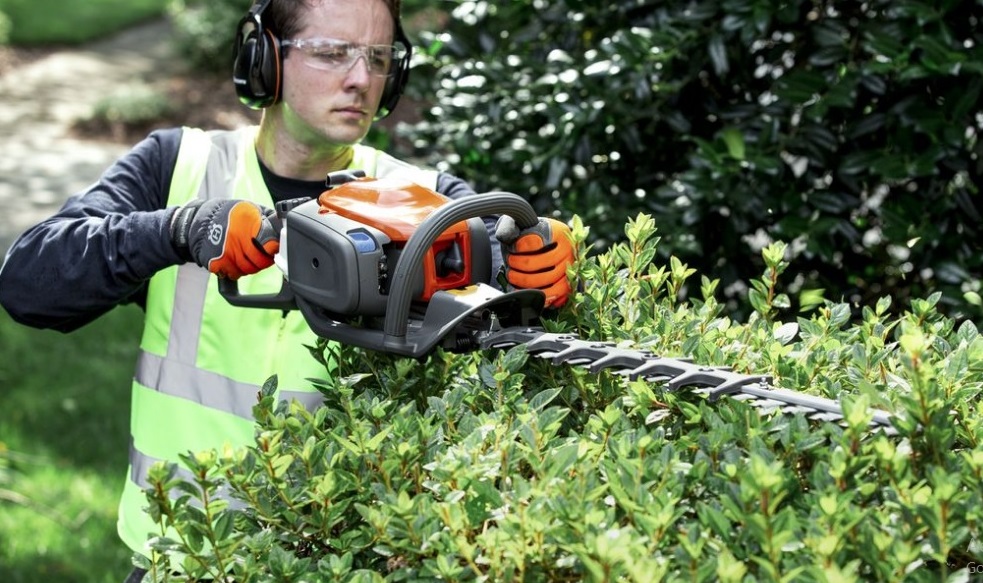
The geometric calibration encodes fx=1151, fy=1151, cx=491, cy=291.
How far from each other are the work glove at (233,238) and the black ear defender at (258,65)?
545mm

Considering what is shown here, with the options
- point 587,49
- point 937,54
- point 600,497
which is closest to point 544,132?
point 587,49

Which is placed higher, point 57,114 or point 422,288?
point 422,288

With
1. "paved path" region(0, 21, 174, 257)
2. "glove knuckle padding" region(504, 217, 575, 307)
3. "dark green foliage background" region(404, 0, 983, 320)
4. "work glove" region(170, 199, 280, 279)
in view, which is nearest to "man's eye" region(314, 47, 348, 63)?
"work glove" region(170, 199, 280, 279)

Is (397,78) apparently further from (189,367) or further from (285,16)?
(189,367)

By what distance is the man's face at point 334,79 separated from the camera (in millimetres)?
2600

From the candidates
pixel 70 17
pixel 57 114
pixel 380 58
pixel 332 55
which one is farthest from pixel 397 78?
pixel 70 17

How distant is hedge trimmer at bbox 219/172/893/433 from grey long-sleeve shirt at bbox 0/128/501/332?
361 millimetres

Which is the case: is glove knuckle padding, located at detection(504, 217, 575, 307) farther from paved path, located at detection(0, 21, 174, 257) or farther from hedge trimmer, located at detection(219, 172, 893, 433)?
paved path, located at detection(0, 21, 174, 257)

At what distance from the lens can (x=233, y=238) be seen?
2076 mm

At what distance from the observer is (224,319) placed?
2.60 m

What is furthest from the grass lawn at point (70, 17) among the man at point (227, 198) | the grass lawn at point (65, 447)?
the man at point (227, 198)

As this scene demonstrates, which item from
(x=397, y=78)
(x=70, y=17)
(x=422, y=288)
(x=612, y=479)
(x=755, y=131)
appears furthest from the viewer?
(x=70, y=17)

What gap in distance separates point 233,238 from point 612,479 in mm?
921

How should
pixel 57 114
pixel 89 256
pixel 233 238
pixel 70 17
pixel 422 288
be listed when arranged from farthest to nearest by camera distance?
pixel 70 17 < pixel 57 114 < pixel 89 256 < pixel 233 238 < pixel 422 288
